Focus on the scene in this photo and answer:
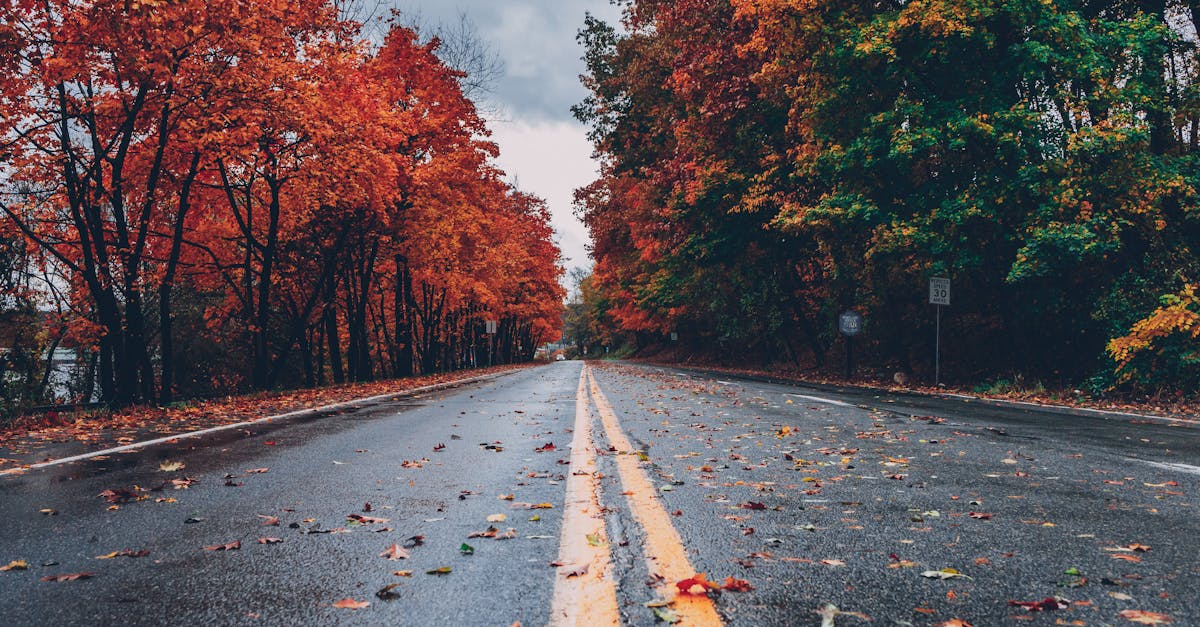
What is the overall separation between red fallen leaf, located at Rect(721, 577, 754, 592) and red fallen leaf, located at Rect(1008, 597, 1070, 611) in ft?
2.77

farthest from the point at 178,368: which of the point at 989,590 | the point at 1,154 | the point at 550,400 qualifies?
the point at 989,590

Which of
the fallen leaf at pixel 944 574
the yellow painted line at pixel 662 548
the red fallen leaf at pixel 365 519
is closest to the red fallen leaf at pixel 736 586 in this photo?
the yellow painted line at pixel 662 548

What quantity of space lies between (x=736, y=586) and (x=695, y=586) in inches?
5.8

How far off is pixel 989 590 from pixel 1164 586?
0.62 meters

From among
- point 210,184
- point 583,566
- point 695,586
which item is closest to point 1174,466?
point 695,586

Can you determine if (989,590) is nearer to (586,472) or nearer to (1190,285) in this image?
(586,472)

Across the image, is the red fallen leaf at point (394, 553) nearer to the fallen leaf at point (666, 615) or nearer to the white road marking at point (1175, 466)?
the fallen leaf at point (666, 615)

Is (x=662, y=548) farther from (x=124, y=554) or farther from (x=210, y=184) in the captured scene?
(x=210, y=184)

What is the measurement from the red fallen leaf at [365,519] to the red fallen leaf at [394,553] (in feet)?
1.77

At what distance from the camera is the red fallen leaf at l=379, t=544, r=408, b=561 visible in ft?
9.96

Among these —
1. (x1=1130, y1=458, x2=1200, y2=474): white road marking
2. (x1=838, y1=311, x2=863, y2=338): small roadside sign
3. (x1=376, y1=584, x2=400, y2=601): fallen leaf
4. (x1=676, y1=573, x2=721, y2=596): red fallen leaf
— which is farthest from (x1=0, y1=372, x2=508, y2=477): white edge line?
(x1=838, y1=311, x2=863, y2=338): small roadside sign

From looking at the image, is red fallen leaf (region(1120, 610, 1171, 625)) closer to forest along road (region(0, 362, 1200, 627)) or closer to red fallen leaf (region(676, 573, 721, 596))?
forest along road (region(0, 362, 1200, 627))

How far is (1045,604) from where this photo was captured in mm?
2381

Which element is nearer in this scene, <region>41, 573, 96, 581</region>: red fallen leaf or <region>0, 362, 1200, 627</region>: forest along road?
<region>0, 362, 1200, 627</region>: forest along road
